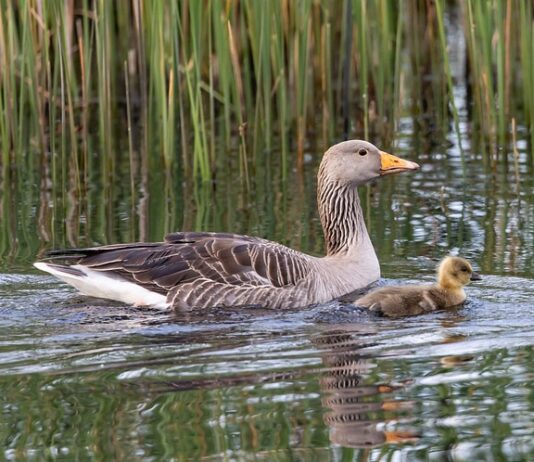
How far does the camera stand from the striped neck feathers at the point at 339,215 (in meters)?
10.6

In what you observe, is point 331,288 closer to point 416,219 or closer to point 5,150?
point 416,219

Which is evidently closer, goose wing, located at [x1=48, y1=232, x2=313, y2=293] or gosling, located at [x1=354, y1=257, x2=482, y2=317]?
gosling, located at [x1=354, y1=257, x2=482, y2=317]

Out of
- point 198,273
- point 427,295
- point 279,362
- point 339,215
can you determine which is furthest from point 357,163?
point 279,362

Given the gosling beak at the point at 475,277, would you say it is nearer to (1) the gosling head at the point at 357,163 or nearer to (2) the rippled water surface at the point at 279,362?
(2) the rippled water surface at the point at 279,362

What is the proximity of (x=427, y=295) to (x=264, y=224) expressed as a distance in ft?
10.2

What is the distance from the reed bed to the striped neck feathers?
1.64 metres

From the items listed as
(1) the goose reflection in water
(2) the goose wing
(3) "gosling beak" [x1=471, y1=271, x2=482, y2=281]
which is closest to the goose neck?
(2) the goose wing

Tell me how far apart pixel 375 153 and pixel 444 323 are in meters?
2.26

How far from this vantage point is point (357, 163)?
1073 cm

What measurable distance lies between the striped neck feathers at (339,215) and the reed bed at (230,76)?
5.38ft

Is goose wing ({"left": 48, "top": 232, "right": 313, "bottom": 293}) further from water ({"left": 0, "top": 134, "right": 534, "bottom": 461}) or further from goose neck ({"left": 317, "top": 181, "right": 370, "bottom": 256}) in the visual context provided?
goose neck ({"left": 317, "top": 181, "right": 370, "bottom": 256})

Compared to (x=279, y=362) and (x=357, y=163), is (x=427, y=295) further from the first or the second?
(x=279, y=362)

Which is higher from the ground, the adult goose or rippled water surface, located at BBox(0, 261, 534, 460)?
the adult goose

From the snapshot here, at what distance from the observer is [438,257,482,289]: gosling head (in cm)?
946
